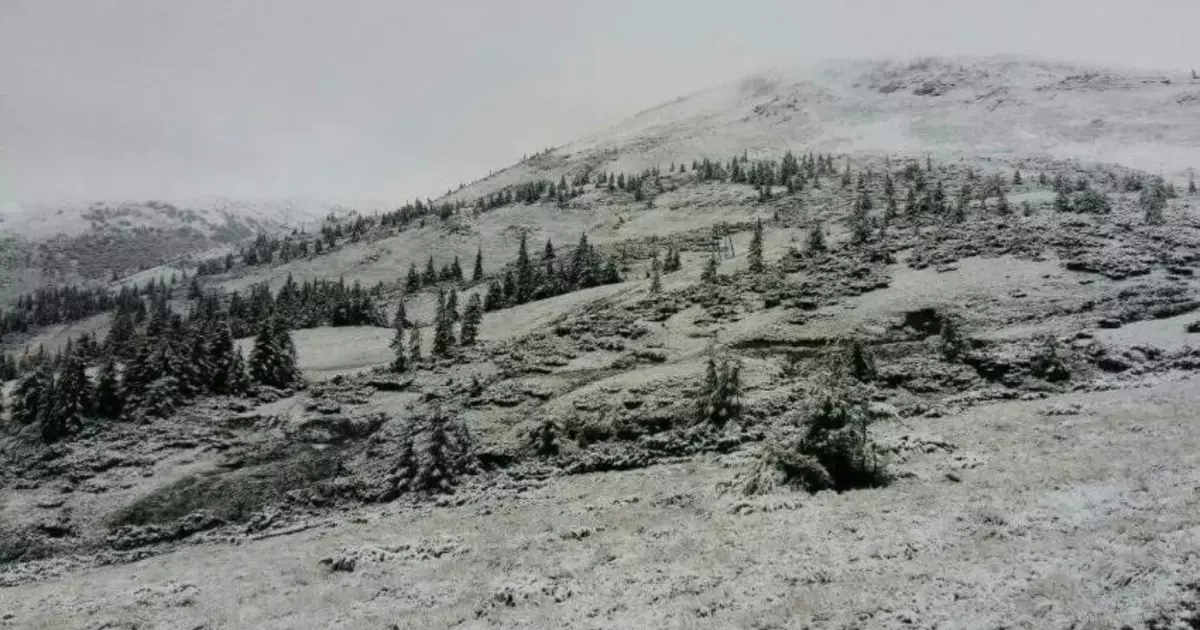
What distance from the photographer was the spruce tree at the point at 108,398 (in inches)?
2547

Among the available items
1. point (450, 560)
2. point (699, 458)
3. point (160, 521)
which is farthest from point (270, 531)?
point (699, 458)

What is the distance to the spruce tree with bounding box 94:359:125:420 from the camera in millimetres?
64688

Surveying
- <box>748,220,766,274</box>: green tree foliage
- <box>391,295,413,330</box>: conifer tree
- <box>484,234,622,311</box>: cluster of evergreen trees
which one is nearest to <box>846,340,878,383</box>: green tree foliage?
<box>748,220,766,274</box>: green tree foliage

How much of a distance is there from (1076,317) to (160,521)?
70.2 m

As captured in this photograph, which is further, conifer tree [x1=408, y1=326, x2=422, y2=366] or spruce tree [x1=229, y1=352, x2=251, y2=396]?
conifer tree [x1=408, y1=326, x2=422, y2=366]

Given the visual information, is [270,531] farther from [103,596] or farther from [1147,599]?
[1147,599]

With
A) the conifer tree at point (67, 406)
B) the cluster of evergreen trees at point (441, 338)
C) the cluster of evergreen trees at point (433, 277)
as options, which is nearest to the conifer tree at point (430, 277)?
the cluster of evergreen trees at point (433, 277)

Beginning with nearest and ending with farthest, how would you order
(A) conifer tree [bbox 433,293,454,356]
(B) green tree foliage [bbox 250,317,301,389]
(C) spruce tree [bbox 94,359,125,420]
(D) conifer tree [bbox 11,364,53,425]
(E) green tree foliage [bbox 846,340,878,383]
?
(E) green tree foliage [bbox 846,340,878,383] → (C) spruce tree [bbox 94,359,125,420] → (D) conifer tree [bbox 11,364,53,425] → (B) green tree foliage [bbox 250,317,301,389] → (A) conifer tree [bbox 433,293,454,356]

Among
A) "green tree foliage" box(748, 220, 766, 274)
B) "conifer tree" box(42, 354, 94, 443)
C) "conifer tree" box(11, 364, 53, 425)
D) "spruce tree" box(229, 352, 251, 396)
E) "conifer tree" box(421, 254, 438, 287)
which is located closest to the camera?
"conifer tree" box(42, 354, 94, 443)

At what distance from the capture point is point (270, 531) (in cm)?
4372

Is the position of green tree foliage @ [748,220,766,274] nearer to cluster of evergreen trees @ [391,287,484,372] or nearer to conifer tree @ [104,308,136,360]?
cluster of evergreen trees @ [391,287,484,372]

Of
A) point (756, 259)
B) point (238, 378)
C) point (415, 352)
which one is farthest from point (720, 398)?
point (238, 378)

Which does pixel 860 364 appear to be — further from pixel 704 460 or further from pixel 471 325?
pixel 471 325

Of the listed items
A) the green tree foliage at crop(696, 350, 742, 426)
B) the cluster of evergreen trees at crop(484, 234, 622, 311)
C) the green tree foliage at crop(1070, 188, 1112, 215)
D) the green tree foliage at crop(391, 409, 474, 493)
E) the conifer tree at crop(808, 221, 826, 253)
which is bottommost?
the green tree foliage at crop(391, 409, 474, 493)
